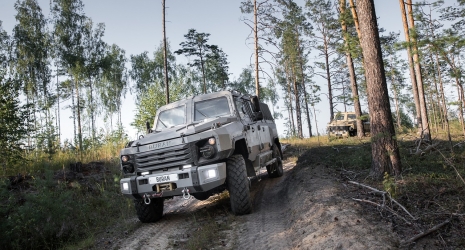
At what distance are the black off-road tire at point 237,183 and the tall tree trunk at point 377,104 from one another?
2.41 meters

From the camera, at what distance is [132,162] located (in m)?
5.60

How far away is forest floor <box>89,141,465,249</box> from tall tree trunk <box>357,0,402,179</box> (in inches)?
22.3

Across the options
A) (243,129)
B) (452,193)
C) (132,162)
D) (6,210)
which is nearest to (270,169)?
(243,129)

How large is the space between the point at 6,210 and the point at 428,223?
6.12m

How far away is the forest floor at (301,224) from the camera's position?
330cm

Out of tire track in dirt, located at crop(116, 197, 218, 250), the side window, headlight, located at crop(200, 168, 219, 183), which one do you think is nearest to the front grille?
headlight, located at crop(200, 168, 219, 183)

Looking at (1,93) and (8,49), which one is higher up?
(8,49)

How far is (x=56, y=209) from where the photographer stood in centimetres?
568

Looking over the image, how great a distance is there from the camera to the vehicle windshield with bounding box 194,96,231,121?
21.4 ft

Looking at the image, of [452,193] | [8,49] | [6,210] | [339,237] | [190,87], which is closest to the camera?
[339,237]

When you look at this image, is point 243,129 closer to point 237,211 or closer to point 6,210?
point 237,211

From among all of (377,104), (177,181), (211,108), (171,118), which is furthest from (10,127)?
(377,104)

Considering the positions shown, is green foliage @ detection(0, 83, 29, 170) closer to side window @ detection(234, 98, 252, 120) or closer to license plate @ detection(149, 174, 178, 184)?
license plate @ detection(149, 174, 178, 184)

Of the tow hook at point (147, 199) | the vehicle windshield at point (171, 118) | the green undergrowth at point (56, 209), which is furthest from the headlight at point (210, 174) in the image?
the green undergrowth at point (56, 209)
